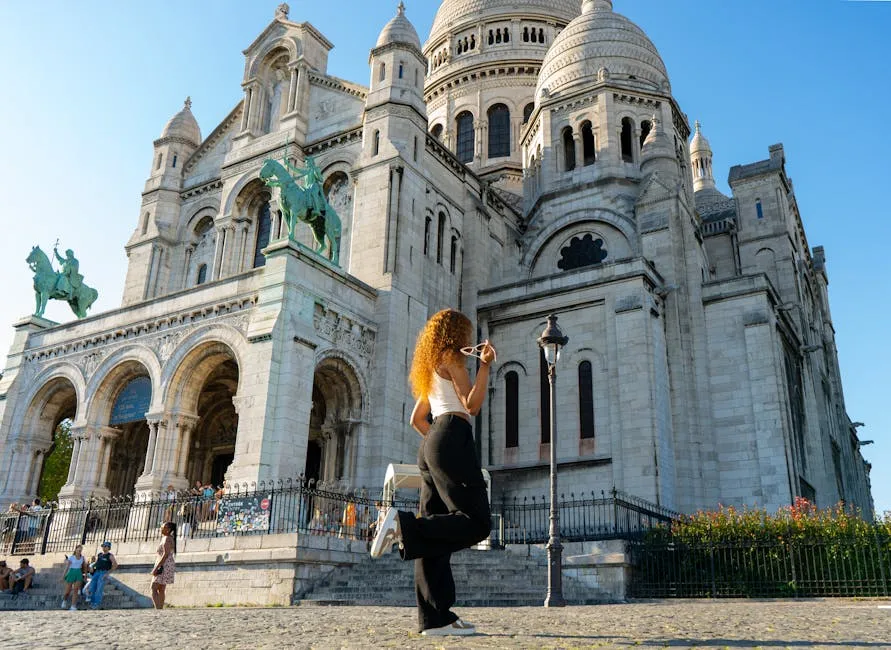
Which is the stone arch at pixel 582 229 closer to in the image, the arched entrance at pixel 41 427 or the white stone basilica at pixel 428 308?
the white stone basilica at pixel 428 308

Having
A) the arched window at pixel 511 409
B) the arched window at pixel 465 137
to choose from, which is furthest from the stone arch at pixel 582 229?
the arched window at pixel 465 137

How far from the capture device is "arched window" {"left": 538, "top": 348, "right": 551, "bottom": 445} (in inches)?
1034

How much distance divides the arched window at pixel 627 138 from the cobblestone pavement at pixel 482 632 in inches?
1019

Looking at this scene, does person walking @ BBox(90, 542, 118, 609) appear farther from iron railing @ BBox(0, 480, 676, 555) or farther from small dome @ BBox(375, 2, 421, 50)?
small dome @ BBox(375, 2, 421, 50)

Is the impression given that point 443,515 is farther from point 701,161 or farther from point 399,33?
point 701,161

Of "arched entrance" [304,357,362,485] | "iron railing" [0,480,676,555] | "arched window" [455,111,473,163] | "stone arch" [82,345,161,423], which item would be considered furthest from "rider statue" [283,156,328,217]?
"arched window" [455,111,473,163]

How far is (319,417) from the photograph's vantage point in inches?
1017

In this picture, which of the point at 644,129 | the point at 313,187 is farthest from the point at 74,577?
the point at 644,129

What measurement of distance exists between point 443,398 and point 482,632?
6.78ft

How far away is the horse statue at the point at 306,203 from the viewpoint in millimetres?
22625

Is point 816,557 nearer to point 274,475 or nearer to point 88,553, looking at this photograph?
point 274,475

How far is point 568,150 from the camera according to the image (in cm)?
3416

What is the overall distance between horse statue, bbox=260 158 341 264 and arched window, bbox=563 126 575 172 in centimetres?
1285

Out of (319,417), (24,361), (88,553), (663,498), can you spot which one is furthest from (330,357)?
(24,361)
